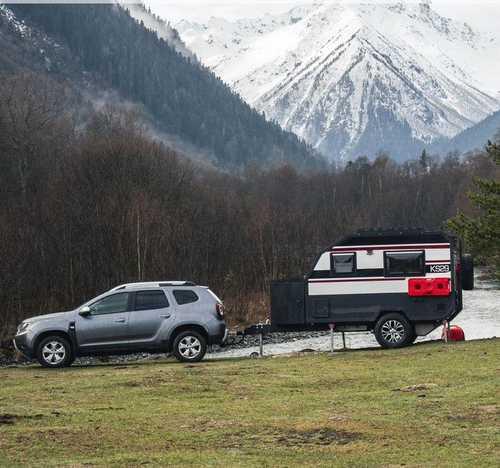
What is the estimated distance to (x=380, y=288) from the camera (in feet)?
83.6

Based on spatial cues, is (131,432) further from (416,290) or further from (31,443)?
(416,290)

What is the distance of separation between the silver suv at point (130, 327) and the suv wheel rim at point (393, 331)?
4348mm

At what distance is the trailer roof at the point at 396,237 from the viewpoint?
25.4 metres

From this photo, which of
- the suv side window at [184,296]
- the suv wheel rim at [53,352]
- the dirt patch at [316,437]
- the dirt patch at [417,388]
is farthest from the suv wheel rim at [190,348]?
the dirt patch at [316,437]

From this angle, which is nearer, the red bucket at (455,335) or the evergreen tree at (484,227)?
the red bucket at (455,335)

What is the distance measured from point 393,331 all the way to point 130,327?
6.61 metres

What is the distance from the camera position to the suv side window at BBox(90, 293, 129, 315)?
2342cm

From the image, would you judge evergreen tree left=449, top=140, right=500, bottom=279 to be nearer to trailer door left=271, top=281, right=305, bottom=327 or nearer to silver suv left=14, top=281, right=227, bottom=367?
trailer door left=271, top=281, right=305, bottom=327

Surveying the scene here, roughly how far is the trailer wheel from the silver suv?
13.8 ft

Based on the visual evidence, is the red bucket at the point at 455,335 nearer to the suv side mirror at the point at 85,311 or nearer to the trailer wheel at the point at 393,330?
the trailer wheel at the point at 393,330

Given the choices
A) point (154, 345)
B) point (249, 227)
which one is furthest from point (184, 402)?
point (249, 227)

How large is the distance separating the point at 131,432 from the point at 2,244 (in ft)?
121

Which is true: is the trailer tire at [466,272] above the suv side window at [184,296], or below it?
above

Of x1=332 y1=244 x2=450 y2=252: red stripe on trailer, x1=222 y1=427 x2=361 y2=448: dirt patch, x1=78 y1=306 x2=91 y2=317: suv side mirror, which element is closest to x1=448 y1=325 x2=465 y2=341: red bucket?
x1=332 y1=244 x2=450 y2=252: red stripe on trailer
